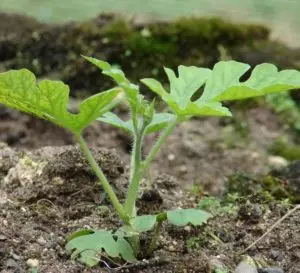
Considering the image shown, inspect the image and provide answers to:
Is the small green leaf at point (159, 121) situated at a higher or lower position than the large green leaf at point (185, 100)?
lower

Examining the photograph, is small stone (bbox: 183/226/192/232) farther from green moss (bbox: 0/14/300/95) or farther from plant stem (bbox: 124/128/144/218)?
green moss (bbox: 0/14/300/95)

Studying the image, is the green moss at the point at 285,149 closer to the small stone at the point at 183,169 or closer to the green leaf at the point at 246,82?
the small stone at the point at 183,169

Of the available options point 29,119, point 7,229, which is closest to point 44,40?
point 29,119

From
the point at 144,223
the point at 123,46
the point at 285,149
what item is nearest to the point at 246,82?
the point at 144,223

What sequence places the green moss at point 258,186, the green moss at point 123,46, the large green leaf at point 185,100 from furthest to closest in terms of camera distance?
the green moss at point 123,46 < the green moss at point 258,186 < the large green leaf at point 185,100

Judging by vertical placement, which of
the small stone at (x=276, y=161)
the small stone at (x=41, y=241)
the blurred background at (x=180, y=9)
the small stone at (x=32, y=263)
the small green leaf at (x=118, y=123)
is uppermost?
the blurred background at (x=180, y=9)

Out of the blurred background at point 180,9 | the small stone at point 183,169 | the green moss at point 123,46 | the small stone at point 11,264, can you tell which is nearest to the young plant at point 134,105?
the small stone at point 11,264

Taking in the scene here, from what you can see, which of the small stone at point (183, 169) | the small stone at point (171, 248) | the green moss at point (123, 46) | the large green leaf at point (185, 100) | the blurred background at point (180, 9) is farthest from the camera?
the blurred background at point (180, 9)

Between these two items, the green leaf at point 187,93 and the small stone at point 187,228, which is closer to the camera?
the green leaf at point 187,93
